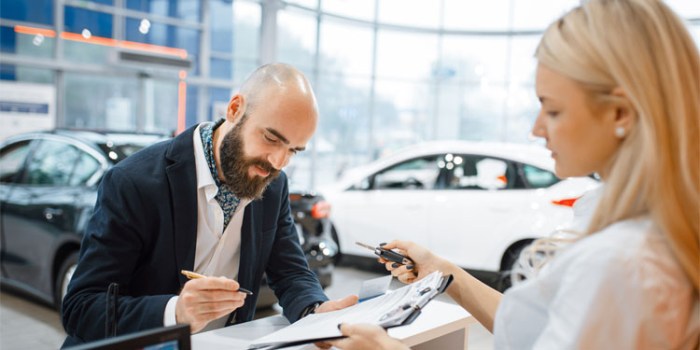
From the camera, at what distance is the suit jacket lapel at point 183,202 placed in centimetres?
197

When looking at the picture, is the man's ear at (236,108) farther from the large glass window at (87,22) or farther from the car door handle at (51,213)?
the large glass window at (87,22)

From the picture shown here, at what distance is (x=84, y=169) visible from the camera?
4434mm

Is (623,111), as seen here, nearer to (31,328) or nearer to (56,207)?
(56,207)

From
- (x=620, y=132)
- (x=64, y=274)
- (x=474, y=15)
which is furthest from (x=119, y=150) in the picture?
(x=474, y=15)

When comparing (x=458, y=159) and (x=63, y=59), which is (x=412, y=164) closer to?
(x=458, y=159)

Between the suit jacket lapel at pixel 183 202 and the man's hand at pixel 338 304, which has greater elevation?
the suit jacket lapel at pixel 183 202

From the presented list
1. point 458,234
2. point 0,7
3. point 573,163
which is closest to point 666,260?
point 573,163

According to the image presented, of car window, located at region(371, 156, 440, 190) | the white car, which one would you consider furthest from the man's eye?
car window, located at region(371, 156, 440, 190)

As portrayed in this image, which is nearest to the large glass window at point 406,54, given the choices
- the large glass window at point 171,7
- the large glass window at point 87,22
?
the large glass window at point 171,7

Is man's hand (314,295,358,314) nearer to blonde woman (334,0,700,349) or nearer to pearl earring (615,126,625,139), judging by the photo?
blonde woman (334,0,700,349)

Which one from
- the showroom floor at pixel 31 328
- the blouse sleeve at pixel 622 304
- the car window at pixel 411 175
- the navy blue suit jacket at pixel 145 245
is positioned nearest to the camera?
the blouse sleeve at pixel 622 304

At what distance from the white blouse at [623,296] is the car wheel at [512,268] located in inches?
172

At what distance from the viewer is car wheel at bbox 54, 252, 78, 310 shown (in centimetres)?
422

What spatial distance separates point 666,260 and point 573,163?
250 mm
